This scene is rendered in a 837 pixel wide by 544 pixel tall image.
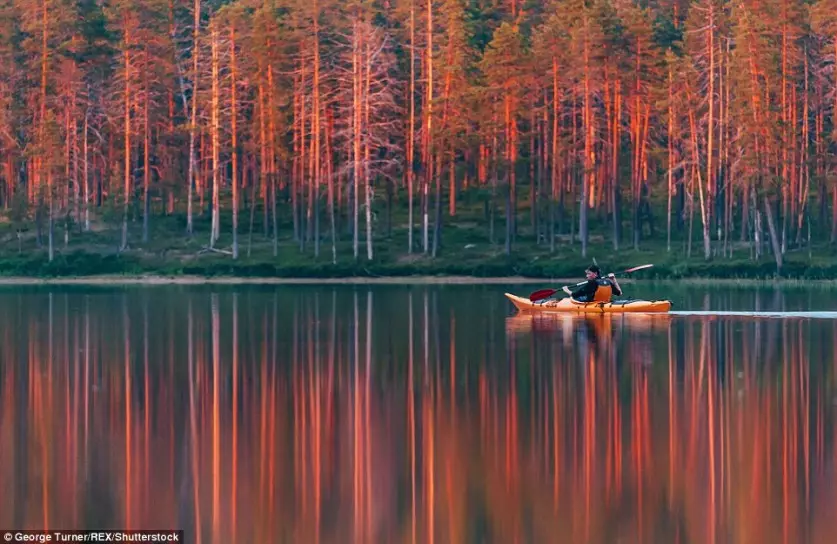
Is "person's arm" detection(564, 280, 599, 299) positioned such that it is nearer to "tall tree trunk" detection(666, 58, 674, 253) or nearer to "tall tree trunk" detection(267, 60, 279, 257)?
"tall tree trunk" detection(666, 58, 674, 253)

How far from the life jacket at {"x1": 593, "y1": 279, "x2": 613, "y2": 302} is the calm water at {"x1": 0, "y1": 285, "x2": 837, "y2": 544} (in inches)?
298

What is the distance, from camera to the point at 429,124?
3310 inches

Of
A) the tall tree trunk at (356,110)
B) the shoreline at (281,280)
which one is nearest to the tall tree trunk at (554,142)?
the shoreline at (281,280)

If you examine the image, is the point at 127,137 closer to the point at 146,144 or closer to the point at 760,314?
the point at 146,144

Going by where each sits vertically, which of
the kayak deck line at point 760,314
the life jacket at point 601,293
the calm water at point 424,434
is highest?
the life jacket at point 601,293

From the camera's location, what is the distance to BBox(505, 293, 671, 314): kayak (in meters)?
49.2

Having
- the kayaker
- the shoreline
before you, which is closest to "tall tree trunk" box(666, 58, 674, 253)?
the shoreline

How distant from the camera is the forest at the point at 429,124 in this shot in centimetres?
8138

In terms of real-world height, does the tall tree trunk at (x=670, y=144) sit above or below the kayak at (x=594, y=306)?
above

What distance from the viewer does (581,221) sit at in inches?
3179

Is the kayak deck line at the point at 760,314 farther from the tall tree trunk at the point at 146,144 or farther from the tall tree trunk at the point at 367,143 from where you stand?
the tall tree trunk at the point at 146,144

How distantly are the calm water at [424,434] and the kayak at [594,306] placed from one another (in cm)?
585

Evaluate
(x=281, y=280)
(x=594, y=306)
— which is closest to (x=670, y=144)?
(x=281, y=280)

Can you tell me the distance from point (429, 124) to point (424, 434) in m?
62.4
